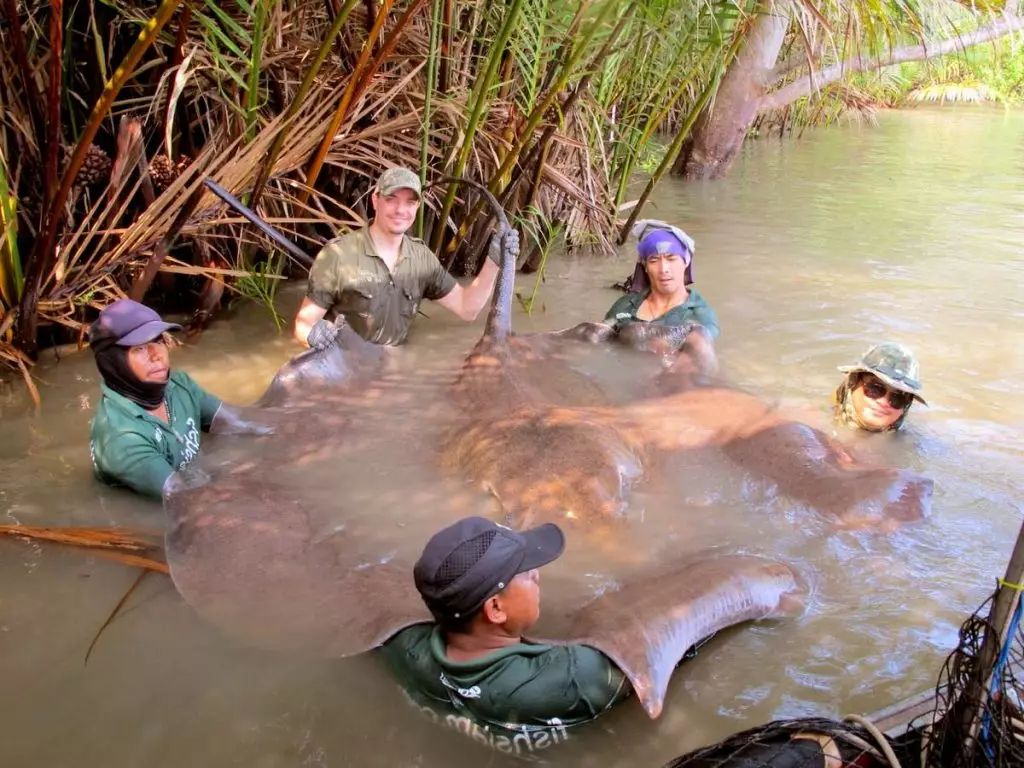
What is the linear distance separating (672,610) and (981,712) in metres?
0.83

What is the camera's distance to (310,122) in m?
4.60

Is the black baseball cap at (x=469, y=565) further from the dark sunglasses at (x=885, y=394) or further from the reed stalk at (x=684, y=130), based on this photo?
the reed stalk at (x=684, y=130)

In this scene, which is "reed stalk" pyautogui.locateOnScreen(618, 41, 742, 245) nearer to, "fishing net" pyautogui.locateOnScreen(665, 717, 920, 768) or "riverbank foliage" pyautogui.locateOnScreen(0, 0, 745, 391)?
"riverbank foliage" pyautogui.locateOnScreen(0, 0, 745, 391)

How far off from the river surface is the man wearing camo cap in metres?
0.29

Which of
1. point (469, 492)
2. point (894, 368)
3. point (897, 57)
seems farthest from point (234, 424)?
point (897, 57)

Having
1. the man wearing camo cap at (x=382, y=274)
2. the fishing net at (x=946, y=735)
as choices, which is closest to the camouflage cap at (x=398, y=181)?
the man wearing camo cap at (x=382, y=274)

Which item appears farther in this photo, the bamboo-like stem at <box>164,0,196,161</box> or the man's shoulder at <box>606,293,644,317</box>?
the man's shoulder at <box>606,293,644,317</box>

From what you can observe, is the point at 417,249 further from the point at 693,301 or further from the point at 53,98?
the point at 53,98

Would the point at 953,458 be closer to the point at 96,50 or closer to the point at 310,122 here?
the point at 310,122

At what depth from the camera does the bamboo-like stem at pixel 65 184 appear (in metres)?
3.13

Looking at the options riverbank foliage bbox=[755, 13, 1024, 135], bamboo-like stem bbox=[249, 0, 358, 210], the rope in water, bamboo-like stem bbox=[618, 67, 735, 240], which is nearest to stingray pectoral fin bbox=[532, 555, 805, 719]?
the rope in water

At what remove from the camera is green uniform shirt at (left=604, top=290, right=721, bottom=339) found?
4.48 metres

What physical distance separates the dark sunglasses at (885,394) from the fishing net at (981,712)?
240 cm

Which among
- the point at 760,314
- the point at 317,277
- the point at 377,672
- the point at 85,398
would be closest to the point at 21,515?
the point at 85,398
